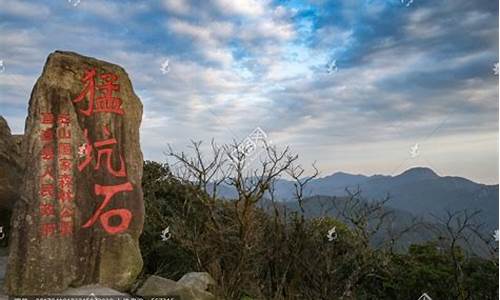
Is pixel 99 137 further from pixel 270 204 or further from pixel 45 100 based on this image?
pixel 270 204

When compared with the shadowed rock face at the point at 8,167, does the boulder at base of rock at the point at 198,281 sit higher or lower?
lower

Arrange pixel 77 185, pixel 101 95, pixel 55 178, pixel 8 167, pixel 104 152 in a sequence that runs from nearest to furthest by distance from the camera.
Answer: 1. pixel 55 178
2. pixel 77 185
3. pixel 104 152
4. pixel 101 95
5. pixel 8 167

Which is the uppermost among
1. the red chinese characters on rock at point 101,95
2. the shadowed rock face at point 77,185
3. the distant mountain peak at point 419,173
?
the distant mountain peak at point 419,173

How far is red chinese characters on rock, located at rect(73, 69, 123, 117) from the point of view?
6.86m

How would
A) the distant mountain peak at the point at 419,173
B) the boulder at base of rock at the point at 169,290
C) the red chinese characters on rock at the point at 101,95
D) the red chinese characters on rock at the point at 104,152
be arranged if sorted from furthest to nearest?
the distant mountain peak at the point at 419,173 → the red chinese characters on rock at the point at 101,95 → the red chinese characters on rock at the point at 104,152 → the boulder at base of rock at the point at 169,290

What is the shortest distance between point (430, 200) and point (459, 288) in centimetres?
13031

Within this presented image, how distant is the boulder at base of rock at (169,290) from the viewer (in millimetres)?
6566

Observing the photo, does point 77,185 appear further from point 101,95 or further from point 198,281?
point 198,281

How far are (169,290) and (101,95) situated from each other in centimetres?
286

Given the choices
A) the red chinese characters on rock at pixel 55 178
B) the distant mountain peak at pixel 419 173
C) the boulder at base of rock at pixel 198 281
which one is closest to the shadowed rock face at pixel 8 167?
the red chinese characters on rock at pixel 55 178

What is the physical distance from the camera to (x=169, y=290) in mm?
6645

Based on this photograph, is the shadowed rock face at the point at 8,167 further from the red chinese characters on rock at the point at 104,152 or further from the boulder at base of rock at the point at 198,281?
the boulder at base of rock at the point at 198,281

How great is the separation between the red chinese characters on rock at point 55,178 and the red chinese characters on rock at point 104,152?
21cm

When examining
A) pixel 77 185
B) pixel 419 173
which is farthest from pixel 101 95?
pixel 419 173
